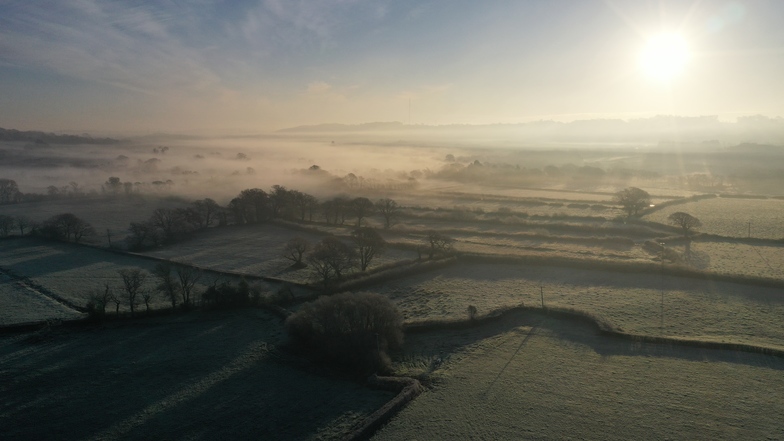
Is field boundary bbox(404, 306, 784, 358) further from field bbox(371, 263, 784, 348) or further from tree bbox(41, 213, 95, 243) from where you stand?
tree bbox(41, 213, 95, 243)

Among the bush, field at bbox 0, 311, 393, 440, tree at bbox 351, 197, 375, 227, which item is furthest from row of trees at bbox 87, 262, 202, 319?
tree at bbox 351, 197, 375, 227

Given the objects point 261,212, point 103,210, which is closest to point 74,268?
point 261,212

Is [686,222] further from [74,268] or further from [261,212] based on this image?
[74,268]

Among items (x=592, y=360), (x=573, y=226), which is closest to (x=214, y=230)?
(x=573, y=226)

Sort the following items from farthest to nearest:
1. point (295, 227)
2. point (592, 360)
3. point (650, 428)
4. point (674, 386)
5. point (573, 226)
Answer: point (295, 227) < point (573, 226) < point (592, 360) < point (674, 386) < point (650, 428)

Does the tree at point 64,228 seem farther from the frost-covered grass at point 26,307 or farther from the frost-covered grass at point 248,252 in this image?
the frost-covered grass at point 26,307

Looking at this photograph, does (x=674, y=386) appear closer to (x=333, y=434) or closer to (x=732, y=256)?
(x=333, y=434)
